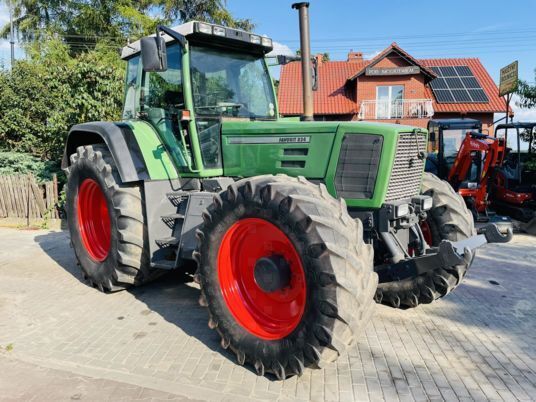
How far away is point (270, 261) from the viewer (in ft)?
10.8

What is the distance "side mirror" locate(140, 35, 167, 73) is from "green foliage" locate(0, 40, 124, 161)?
6264 mm

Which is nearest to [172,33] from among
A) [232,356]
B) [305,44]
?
[232,356]

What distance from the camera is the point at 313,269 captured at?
2912 millimetres

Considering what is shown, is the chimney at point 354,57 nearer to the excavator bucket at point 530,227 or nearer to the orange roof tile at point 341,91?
the orange roof tile at point 341,91

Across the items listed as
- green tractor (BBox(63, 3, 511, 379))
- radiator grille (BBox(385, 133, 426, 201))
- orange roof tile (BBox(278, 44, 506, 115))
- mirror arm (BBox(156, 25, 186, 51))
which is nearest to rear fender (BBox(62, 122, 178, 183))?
green tractor (BBox(63, 3, 511, 379))

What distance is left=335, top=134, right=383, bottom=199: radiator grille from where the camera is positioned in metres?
3.65

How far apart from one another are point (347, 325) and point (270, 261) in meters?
0.75

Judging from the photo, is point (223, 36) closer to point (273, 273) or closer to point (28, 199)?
point (273, 273)

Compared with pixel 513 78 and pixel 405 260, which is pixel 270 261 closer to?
pixel 405 260

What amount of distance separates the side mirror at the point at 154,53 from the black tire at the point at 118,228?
1.37m

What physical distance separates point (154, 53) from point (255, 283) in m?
2.14

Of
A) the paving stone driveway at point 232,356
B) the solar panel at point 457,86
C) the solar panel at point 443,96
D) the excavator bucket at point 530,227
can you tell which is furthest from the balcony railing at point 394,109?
the paving stone driveway at point 232,356

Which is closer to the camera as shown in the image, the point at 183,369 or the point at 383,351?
the point at 183,369

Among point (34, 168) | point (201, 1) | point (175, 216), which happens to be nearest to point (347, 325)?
point (175, 216)
